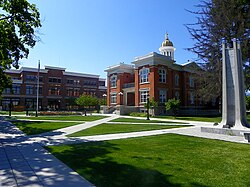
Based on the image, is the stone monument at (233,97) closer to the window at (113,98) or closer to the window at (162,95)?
the window at (162,95)

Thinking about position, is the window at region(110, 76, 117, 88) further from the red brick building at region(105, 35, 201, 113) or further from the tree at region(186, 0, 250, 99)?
the tree at region(186, 0, 250, 99)

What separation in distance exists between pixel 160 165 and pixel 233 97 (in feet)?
31.3

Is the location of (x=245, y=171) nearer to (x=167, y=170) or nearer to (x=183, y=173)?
(x=183, y=173)

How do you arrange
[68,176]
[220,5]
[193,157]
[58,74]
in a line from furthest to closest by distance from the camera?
[58,74], [220,5], [193,157], [68,176]

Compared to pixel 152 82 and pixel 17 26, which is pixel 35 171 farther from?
pixel 152 82

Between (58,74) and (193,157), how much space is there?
64.0m

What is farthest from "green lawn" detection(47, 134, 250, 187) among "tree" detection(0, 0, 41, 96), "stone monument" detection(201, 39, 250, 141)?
"tree" detection(0, 0, 41, 96)

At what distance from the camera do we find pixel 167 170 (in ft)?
17.7

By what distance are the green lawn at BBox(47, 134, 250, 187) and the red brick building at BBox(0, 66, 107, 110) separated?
2159 inches

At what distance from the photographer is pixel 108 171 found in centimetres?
531

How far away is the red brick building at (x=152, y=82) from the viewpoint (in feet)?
116

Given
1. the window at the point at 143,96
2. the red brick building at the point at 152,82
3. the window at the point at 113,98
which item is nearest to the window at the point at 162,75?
the red brick building at the point at 152,82

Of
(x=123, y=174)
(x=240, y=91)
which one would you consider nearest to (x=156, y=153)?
(x=123, y=174)

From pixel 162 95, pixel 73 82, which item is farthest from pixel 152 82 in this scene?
pixel 73 82
